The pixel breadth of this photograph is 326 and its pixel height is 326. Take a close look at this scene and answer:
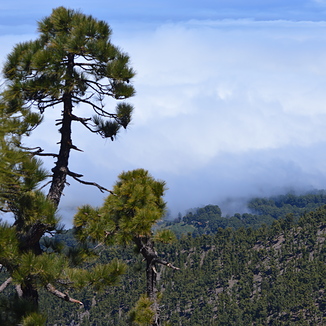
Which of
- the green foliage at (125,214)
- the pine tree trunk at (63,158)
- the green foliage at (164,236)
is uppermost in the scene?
the pine tree trunk at (63,158)

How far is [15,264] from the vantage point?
12.8 m

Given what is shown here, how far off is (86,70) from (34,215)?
4565mm

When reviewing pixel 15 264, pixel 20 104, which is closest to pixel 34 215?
pixel 15 264

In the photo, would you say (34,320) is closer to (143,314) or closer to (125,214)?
(143,314)

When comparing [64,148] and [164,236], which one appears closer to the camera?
[64,148]

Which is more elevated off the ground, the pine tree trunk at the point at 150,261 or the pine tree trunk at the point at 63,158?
the pine tree trunk at the point at 63,158

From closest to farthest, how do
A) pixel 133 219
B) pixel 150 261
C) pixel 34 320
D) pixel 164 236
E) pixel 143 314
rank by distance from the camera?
pixel 34 320
pixel 133 219
pixel 143 314
pixel 164 236
pixel 150 261

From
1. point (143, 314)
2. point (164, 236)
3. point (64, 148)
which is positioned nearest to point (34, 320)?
point (143, 314)

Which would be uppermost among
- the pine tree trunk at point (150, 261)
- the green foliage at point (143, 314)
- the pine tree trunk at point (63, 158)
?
the pine tree trunk at point (63, 158)

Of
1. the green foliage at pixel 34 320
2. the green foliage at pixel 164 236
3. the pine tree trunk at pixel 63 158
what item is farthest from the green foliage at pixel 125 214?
the green foliage at pixel 34 320

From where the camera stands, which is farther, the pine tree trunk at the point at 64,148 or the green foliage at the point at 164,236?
the green foliage at the point at 164,236

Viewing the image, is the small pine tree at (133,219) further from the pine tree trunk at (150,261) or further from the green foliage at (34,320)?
the green foliage at (34,320)

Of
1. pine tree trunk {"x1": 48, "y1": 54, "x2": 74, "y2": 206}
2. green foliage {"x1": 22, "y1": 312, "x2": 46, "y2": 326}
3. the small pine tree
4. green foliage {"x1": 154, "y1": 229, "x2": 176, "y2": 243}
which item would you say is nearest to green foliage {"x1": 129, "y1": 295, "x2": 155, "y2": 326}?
the small pine tree

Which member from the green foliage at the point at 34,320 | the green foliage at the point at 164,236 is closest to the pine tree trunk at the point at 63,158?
the green foliage at the point at 164,236
